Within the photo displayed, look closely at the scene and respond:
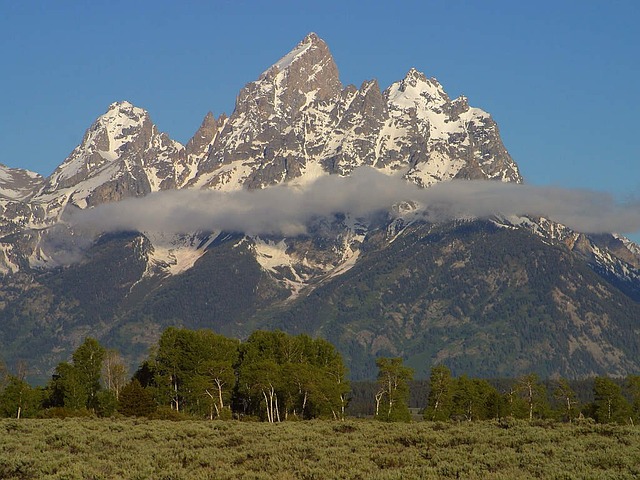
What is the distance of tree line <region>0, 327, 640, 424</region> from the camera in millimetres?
120812

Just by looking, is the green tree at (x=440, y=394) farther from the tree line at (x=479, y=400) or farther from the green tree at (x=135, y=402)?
the green tree at (x=135, y=402)

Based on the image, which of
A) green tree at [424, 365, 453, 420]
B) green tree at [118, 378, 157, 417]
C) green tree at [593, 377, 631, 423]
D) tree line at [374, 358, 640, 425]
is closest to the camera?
green tree at [118, 378, 157, 417]

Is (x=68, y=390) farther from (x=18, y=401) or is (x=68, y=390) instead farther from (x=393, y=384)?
(x=393, y=384)

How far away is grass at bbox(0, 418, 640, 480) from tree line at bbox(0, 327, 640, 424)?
48.1m

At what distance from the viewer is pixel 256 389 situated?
122m

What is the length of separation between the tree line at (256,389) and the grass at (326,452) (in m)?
48.1

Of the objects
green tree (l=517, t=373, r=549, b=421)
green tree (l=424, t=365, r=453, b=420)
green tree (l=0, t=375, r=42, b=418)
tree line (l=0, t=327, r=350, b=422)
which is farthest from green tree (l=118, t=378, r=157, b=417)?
green tree (l=517, t=373, r=549, b=421)

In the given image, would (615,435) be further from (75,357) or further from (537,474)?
(75,357)

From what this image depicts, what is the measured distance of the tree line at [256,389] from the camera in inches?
4756

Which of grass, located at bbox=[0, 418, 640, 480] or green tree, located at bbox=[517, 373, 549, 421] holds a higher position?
green tree, located at bbox=[517, 373, 549, 421]

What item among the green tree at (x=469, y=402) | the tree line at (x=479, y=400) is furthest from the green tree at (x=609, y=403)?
the green tree at (x=469, y=402)

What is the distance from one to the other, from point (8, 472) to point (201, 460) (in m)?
10.0

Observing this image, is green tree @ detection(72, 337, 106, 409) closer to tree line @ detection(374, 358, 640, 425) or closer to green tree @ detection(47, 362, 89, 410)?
green tree @ detection(47, 362, 89, 410)

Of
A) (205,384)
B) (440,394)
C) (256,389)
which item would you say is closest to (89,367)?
(205,384)
